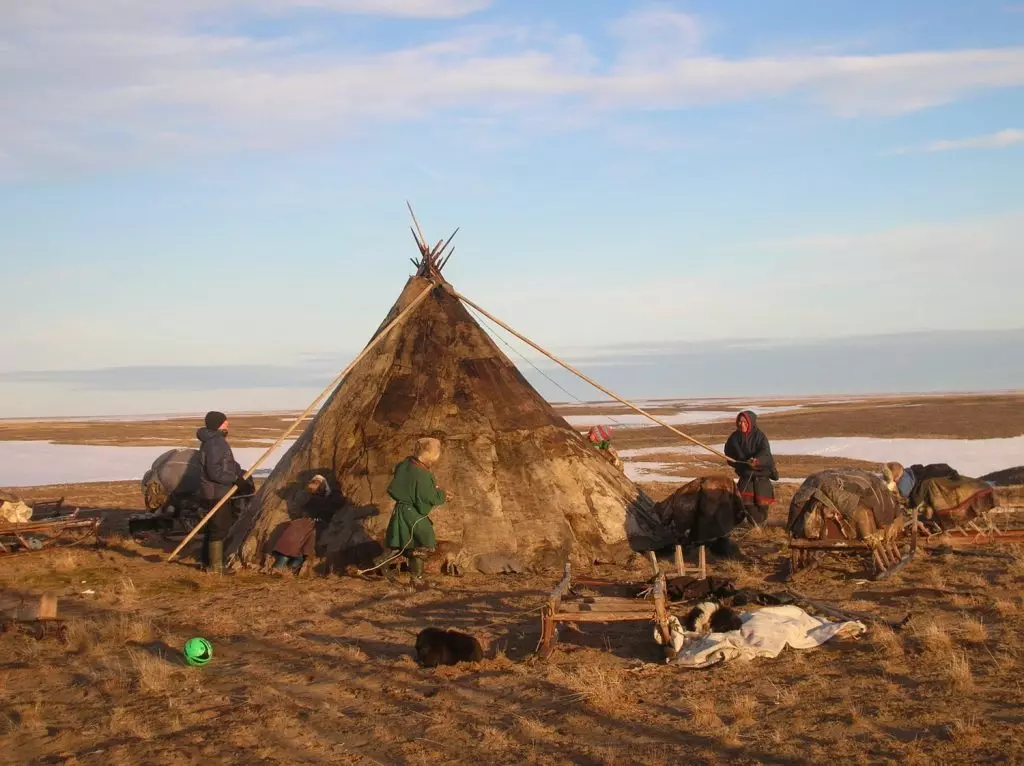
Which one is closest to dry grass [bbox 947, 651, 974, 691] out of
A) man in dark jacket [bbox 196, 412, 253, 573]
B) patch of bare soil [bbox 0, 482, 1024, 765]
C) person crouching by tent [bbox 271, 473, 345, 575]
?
patch of bare soil [bbox 0, 482, 1024, 765]

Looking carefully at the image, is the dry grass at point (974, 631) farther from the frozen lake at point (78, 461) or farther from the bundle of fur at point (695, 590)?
the frozen lake at point (78, 461)

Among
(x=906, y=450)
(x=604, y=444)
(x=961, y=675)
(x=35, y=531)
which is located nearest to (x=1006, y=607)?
(x=961, y=675)

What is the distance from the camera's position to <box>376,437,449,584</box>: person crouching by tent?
1170cm

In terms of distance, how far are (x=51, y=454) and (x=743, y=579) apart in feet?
145

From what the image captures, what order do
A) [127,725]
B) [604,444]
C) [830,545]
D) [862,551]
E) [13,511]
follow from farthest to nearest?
1. [604,444]
2. [13,511]
3. [862,551]
4. [830,545]
5. [127,725]

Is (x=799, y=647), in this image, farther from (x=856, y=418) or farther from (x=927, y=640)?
(x=856, y=418)

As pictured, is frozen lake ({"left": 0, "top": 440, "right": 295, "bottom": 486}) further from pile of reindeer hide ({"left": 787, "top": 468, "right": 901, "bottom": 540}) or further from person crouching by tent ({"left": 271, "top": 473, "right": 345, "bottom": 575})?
pile of reindeer hide ({"left": 787, "top": 468, "right": 901, "bottom": 540})

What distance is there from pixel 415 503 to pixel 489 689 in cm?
434

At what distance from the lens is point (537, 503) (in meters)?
12.8

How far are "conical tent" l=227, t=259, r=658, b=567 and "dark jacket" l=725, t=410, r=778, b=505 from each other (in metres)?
1.41

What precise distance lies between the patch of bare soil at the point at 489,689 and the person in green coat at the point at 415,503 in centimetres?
68

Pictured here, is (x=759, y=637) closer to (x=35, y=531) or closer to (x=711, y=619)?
(x=711, y=619)

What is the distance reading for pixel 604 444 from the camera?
15.8m

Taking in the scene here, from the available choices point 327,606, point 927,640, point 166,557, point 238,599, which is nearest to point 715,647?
point 927,640
